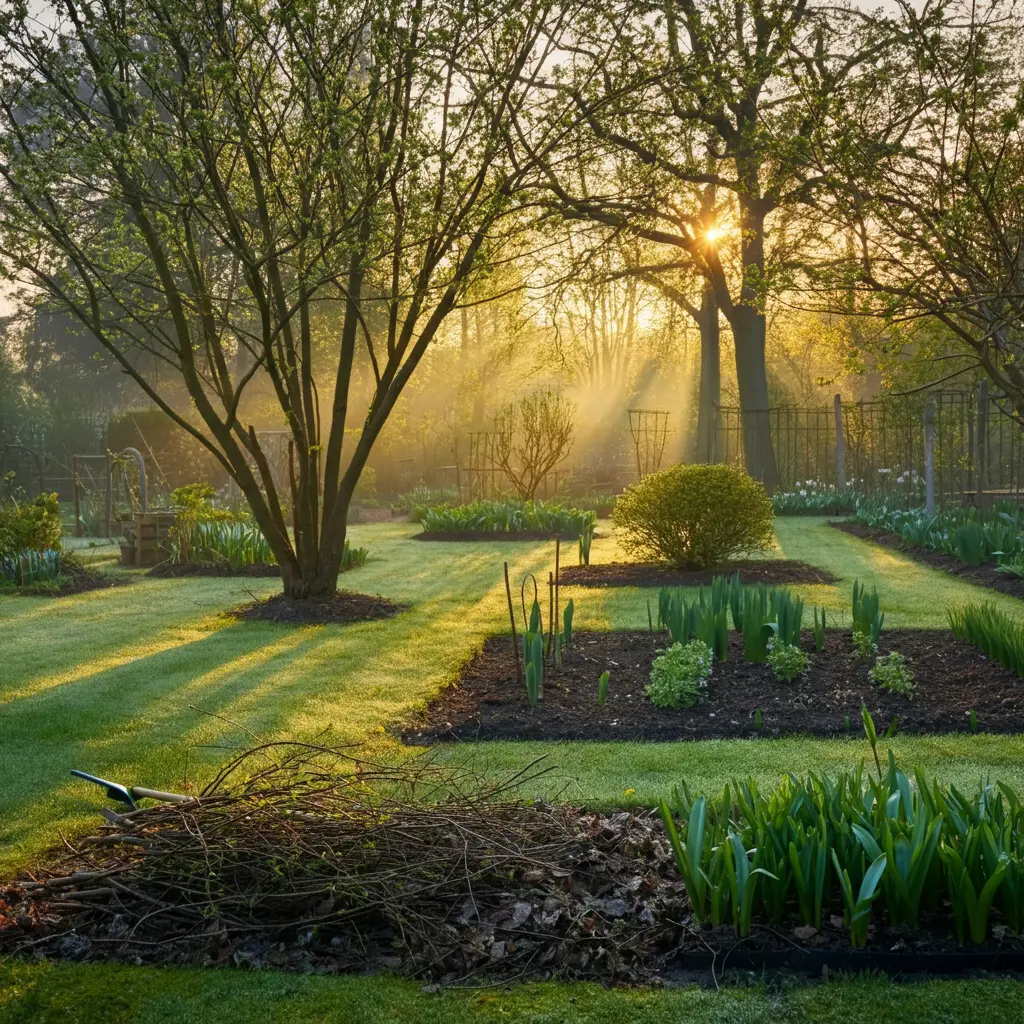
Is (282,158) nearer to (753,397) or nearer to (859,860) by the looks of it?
(859,860)

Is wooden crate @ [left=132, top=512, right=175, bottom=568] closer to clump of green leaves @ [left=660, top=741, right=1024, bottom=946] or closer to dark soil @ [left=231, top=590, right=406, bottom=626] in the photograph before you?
dark soil @ [left=231, top=590, right=406, bottom=626]

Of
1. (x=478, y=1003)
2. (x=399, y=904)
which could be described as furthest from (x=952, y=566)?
(x=478, y=1003)

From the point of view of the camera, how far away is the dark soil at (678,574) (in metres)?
10.6

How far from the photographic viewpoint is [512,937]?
2.97 m

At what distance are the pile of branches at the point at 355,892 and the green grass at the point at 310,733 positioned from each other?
0.47 feet

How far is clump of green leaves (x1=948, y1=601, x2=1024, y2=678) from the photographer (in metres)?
5.73

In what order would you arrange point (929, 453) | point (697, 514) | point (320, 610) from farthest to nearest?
point (929, 453)
point (697, 514)
point (320, 610)

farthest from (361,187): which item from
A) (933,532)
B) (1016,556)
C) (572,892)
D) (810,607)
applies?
(933,532)

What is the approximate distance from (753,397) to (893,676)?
56.4 feet

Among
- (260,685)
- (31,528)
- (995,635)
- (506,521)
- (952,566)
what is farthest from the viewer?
(506,521)

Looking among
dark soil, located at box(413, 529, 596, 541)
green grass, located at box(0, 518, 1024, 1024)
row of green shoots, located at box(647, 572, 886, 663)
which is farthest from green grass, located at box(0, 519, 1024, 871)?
dark soil, located at box(413, 529, 596, 541)

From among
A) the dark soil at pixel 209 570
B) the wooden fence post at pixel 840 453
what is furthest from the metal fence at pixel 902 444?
the dark soil at pixel 209 570

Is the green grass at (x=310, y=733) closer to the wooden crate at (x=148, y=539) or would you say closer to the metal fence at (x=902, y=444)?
the wooden crate at (x=148, y=539)

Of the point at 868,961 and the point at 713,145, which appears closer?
the point at 868,961
